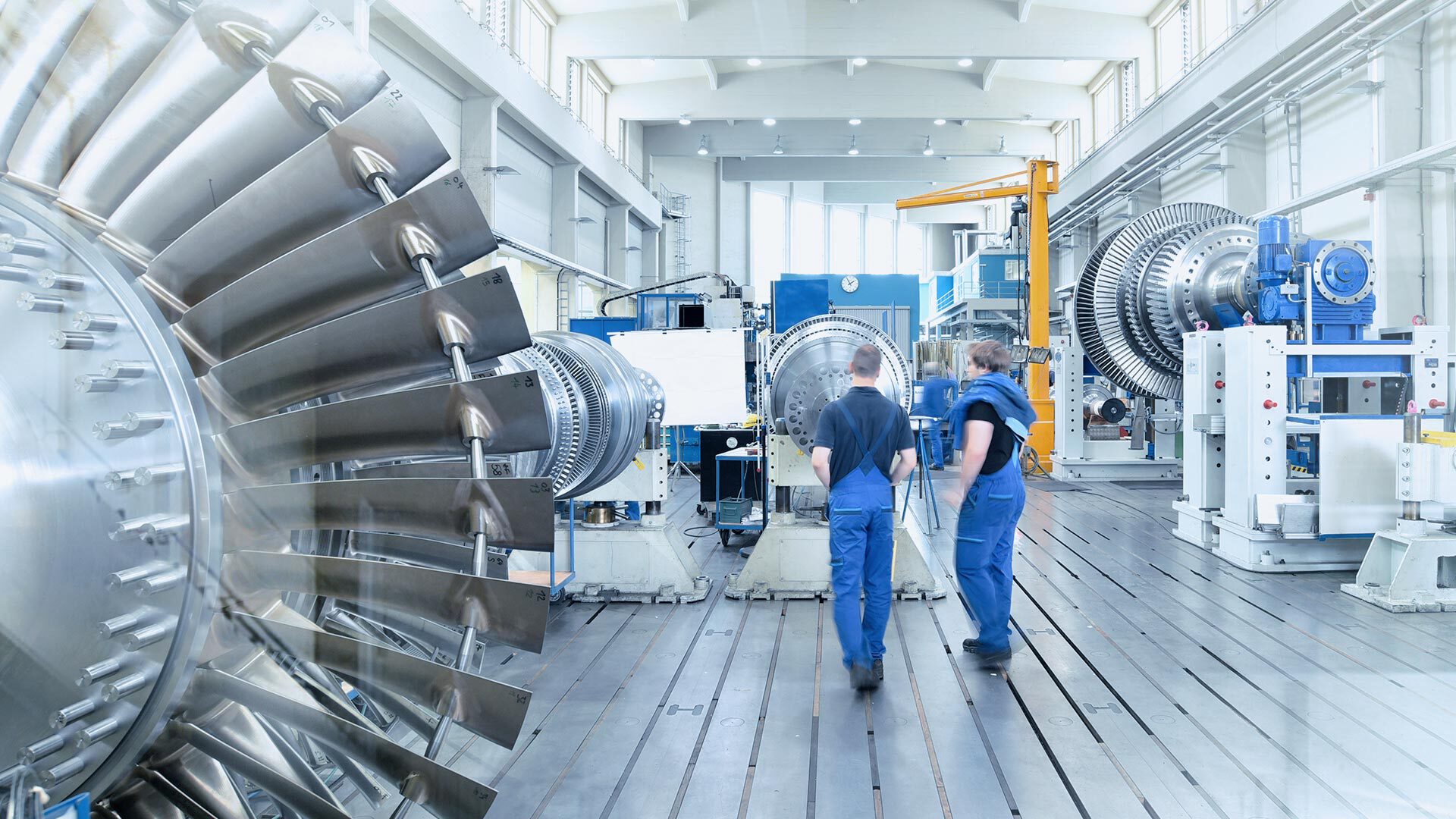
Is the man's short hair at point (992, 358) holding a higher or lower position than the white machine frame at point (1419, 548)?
higher

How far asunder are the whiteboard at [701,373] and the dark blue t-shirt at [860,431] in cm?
192

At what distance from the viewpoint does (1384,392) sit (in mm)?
5699

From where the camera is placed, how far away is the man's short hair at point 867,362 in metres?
3.23

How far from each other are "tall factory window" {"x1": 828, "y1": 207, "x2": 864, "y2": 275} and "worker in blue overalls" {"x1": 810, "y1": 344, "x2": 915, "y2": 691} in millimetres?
16616

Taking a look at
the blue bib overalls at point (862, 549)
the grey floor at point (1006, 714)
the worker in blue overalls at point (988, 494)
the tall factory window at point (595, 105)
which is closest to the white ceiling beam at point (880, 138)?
the tall factory window at point (595, 105)

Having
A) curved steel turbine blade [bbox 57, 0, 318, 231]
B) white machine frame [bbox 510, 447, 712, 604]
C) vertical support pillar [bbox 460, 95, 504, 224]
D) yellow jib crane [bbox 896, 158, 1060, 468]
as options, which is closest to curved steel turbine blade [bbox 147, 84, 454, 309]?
curved steel turbine blade [bbox 57, 0, 318, 231]

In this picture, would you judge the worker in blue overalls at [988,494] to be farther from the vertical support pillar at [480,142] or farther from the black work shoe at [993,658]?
the vertical support pillar at [480,142]

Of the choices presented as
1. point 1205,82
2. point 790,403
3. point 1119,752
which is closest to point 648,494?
point 790,403

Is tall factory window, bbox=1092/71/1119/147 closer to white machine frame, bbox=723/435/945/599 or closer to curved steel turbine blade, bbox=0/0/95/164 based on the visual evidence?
white machine frame, bbox=723/435/945/599

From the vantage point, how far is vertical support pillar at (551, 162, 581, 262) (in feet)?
38.3

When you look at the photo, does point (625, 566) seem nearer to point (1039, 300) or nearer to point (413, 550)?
point (413, 550)

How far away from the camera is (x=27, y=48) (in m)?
1.09

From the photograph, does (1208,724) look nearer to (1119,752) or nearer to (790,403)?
(1119,752)

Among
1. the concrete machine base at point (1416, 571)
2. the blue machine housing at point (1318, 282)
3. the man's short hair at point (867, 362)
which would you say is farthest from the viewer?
the blue machine housing at point (1318, 282)
